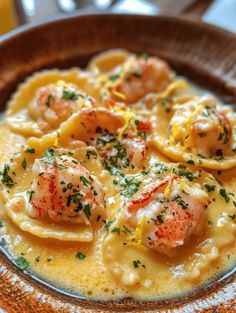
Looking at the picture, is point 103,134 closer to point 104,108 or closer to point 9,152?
point 104,108


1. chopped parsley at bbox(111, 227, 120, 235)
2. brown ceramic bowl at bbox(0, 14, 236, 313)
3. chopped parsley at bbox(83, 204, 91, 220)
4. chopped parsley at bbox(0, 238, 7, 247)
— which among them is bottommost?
chopped parsley at bbox(0, 238, 7, 247)

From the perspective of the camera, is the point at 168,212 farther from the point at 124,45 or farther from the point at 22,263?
the point at 124,45

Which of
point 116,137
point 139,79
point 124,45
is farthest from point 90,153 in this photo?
point 124,45


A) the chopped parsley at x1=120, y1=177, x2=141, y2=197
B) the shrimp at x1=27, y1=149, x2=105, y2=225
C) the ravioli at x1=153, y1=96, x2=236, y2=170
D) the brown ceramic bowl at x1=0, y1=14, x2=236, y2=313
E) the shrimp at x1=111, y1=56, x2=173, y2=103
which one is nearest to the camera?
the shrimp at x1=27, y1=149, x2=105, y2=225

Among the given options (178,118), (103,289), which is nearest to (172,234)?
(103,289)

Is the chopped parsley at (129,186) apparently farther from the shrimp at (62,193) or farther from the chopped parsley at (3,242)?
the chopped parsley at (3,242)

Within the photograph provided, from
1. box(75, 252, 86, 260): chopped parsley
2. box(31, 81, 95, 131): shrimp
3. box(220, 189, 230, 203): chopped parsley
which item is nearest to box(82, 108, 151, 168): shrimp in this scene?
box(31, 81, 95, 131): shrimp

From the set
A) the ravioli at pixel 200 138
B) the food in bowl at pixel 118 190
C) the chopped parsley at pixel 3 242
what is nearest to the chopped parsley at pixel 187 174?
the food in bowl at pixel 118 190

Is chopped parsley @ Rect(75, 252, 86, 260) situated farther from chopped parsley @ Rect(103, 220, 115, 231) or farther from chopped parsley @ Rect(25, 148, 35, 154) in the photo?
chopped parsley @ Rect(25, 148, 35, 154)
